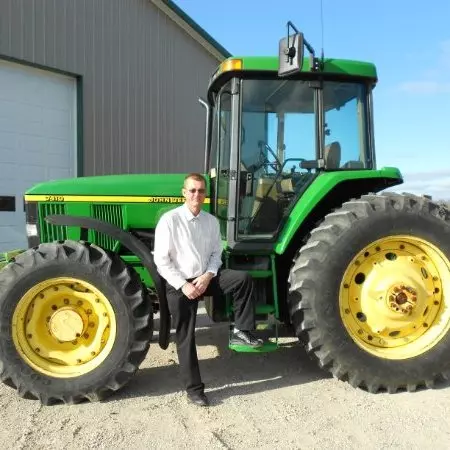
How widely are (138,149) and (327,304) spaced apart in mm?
6960

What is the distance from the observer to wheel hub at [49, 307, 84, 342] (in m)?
3.62

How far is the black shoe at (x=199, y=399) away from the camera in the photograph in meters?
3.47

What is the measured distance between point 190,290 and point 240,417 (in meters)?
0.88

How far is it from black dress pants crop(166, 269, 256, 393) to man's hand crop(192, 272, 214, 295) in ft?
0.36

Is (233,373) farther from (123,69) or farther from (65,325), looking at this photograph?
(123,69)

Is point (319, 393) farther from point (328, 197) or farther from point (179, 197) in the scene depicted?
point (179, 197)

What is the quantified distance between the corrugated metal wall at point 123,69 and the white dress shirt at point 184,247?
567 cm

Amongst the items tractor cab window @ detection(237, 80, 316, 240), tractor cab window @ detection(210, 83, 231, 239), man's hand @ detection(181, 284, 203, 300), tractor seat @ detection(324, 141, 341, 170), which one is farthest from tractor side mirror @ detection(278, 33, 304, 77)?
man's hand @ detection(181, 284, 203, 300)

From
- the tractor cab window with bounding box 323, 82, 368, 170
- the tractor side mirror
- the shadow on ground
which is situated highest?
the tractor side mirror

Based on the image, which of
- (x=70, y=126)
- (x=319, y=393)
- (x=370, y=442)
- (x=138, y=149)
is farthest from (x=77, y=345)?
(x=138, y=149)

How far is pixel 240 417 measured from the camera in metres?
3.31

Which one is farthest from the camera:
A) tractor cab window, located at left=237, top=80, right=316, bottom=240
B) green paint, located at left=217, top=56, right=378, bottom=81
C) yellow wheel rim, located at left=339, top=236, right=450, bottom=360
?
tractor cab window, located at left=237, top=80, right=316, bottom=240

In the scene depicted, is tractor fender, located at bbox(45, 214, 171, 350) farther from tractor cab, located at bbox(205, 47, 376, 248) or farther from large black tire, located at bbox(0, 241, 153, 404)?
tractor cab, located at bbox(205, 47, 376, 248)

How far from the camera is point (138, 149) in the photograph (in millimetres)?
9898
